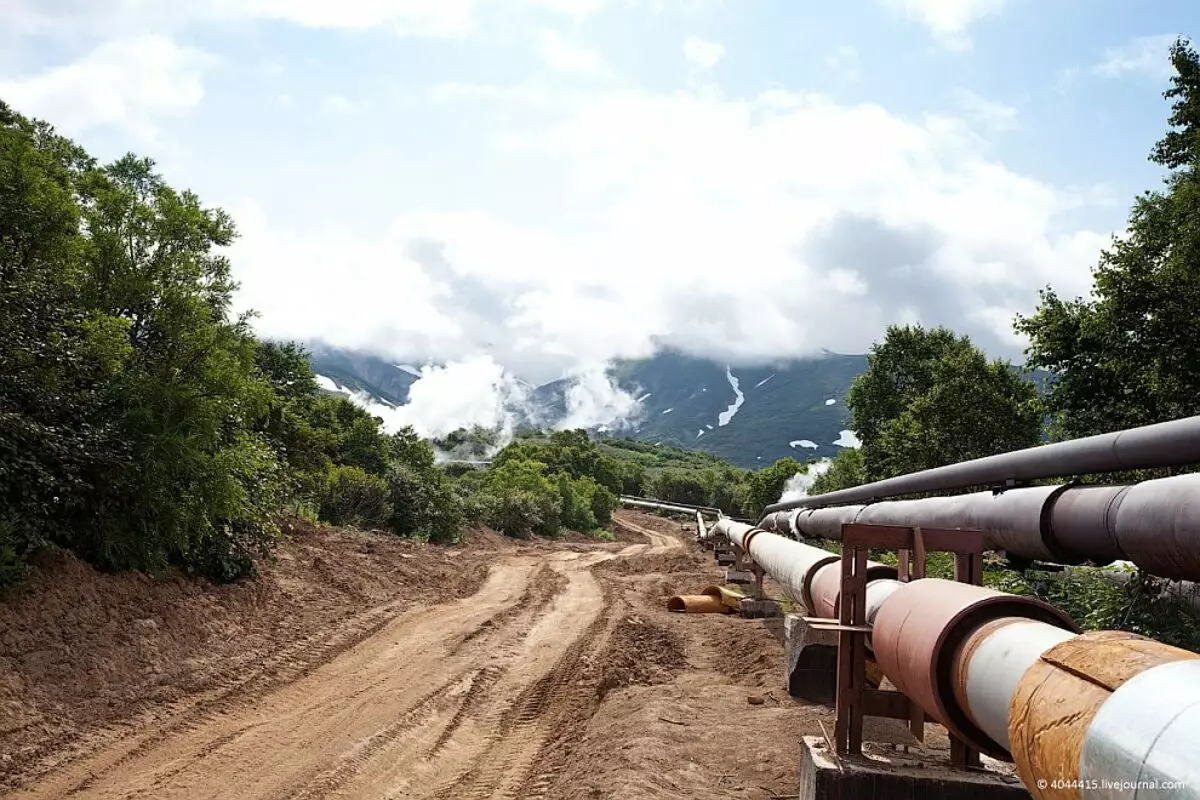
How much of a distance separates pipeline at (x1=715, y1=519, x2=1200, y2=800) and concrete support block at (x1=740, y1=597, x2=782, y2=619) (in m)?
11.5

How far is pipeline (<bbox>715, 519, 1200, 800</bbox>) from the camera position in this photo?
6.01 feet

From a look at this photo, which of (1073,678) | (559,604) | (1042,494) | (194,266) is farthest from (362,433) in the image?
(1073,678)

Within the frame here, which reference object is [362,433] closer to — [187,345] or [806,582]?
[187,345]

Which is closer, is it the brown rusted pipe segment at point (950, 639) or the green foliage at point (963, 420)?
the brown rusted pipe segment at point (950, 639)

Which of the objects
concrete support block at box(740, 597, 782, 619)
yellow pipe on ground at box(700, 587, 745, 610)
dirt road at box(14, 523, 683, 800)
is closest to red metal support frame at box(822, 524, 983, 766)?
dirt road at box(14, 523, 683, 800)

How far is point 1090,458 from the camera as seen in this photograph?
21.2 feet

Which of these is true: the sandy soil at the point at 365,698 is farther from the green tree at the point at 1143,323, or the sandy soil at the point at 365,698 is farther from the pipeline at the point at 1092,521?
the green tree at the point at 1143,323

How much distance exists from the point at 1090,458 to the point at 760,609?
382 inches

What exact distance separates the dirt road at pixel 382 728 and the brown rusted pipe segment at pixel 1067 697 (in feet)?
17.7

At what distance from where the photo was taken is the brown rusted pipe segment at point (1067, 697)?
6.99 feet

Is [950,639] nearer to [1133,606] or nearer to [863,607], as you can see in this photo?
[863,607]

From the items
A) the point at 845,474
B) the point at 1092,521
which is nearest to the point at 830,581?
the point at 1092,521

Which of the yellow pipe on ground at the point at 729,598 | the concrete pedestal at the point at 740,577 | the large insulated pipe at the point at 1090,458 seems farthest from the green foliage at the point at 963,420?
the large insulated pipe at the point at 1090,458

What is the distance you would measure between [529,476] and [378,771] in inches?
1798
